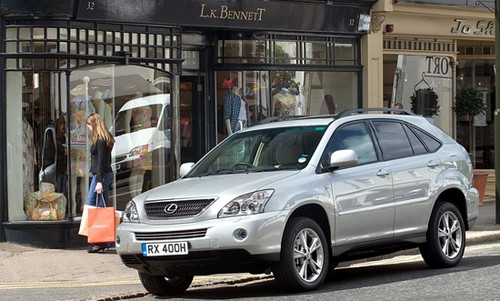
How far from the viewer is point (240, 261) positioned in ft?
33.0

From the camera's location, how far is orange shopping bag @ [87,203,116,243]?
47.1 ft

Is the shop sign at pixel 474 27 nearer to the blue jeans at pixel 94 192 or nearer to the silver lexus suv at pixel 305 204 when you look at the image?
the blue jeans at pixel 94 192

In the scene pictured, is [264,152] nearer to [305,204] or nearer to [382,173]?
[305,204]

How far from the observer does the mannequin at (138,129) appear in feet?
56.5

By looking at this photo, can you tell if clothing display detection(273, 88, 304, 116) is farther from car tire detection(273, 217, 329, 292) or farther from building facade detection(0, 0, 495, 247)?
car tire detection(273, 217, 329, 292)

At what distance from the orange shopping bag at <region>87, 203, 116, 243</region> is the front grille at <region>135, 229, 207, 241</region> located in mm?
4018

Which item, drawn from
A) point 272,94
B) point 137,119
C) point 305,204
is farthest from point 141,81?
point 305,204

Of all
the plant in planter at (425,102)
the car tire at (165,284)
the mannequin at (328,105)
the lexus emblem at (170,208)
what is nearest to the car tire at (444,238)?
the car tire at (165,284)

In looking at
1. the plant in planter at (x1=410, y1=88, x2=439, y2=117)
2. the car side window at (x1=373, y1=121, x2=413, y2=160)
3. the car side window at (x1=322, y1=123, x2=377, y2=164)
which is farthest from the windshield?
the plant in planter at (x1=410, y1=88, x2=439, y2=117)

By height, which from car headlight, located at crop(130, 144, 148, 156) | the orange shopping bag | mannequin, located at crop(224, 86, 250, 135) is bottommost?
the orange shopping bag

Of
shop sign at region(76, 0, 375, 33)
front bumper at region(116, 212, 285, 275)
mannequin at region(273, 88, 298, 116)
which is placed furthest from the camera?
mannequin at region(273, 88, 298, 116)

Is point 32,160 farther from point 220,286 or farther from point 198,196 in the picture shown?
point 198,196

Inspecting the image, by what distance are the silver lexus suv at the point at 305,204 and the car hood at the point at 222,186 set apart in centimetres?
1

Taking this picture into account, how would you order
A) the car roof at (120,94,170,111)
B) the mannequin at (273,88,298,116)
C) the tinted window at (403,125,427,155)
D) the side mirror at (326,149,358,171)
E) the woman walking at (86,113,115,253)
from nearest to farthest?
the side mirror at (326,149,358,171) → the tinted window at (403,125,427,155) → the woman walking at (86,113,115,253) → the car roof at (120,94,170,111) → the mannequin at (273,88,298,116)
